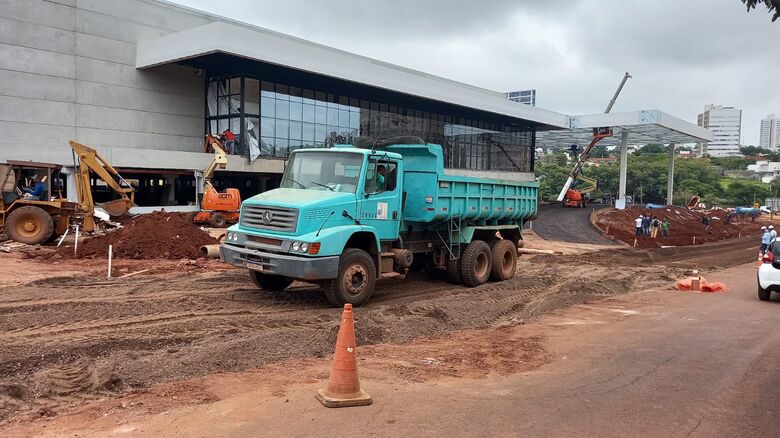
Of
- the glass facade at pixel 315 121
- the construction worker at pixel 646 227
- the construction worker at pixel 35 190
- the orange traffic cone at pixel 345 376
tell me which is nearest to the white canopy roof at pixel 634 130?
the glass facade at pixel 315 121

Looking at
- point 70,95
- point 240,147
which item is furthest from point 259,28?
point 70,95

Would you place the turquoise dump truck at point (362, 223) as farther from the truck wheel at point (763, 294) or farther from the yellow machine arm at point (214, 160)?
the yellow machine arm at point (214, 160)

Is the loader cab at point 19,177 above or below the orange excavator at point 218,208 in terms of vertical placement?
above

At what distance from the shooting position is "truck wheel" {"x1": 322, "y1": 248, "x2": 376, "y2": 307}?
9977mm

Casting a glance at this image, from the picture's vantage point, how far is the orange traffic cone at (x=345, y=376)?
5.50 meters

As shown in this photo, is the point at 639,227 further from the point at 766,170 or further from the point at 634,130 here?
the point at 766,170

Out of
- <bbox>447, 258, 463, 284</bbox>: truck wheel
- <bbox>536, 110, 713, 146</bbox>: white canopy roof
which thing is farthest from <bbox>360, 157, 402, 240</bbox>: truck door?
<bbox>536, 110, 713, 146</bbox>: white canopy roof

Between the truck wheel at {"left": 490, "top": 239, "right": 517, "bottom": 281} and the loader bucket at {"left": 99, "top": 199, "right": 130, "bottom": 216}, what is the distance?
15.5 metres

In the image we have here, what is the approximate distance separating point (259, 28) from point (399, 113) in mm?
14396

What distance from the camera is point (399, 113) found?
161 ft

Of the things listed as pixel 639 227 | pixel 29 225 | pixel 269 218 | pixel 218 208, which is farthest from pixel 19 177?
pixel 639 227

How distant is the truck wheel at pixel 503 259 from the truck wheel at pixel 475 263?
0.28m

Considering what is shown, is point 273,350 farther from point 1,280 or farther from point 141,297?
point 1,280

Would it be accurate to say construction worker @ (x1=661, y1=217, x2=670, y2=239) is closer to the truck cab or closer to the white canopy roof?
the white canopy roof
